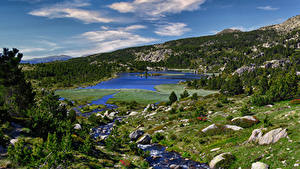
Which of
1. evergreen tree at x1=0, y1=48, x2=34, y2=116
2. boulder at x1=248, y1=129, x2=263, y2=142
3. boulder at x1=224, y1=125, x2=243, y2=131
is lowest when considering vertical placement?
boulder at x1=224, y1=125, x2=243, y2=131

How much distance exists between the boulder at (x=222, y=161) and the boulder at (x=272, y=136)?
14.1 feet

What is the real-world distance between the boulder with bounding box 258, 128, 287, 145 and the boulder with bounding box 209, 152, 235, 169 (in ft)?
14.1

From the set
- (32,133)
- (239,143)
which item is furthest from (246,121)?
(32,133)

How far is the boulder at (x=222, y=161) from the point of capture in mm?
20200

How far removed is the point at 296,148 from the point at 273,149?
2130 millimetres

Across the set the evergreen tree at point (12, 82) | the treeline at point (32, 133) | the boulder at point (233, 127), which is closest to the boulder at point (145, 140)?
the treeline at point (32, 133)

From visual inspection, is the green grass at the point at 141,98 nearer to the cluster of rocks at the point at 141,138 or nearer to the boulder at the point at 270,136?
the cluster of rocks at the point at 141,138

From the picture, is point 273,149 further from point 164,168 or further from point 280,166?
point 164,168

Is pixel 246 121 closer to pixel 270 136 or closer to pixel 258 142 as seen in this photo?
pixel 258 142

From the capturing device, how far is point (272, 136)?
20594 mm

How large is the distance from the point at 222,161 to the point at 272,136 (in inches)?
263

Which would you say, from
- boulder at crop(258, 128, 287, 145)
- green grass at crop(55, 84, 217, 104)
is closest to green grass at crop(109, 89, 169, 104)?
green grass at crop(55, 84, 217, 104)

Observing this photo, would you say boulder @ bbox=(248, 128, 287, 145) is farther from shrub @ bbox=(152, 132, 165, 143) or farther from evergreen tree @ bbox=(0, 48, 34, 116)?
evergreen tree @ bbox=(0, 48, 34, 116)

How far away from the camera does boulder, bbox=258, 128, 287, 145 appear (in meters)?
20.2
